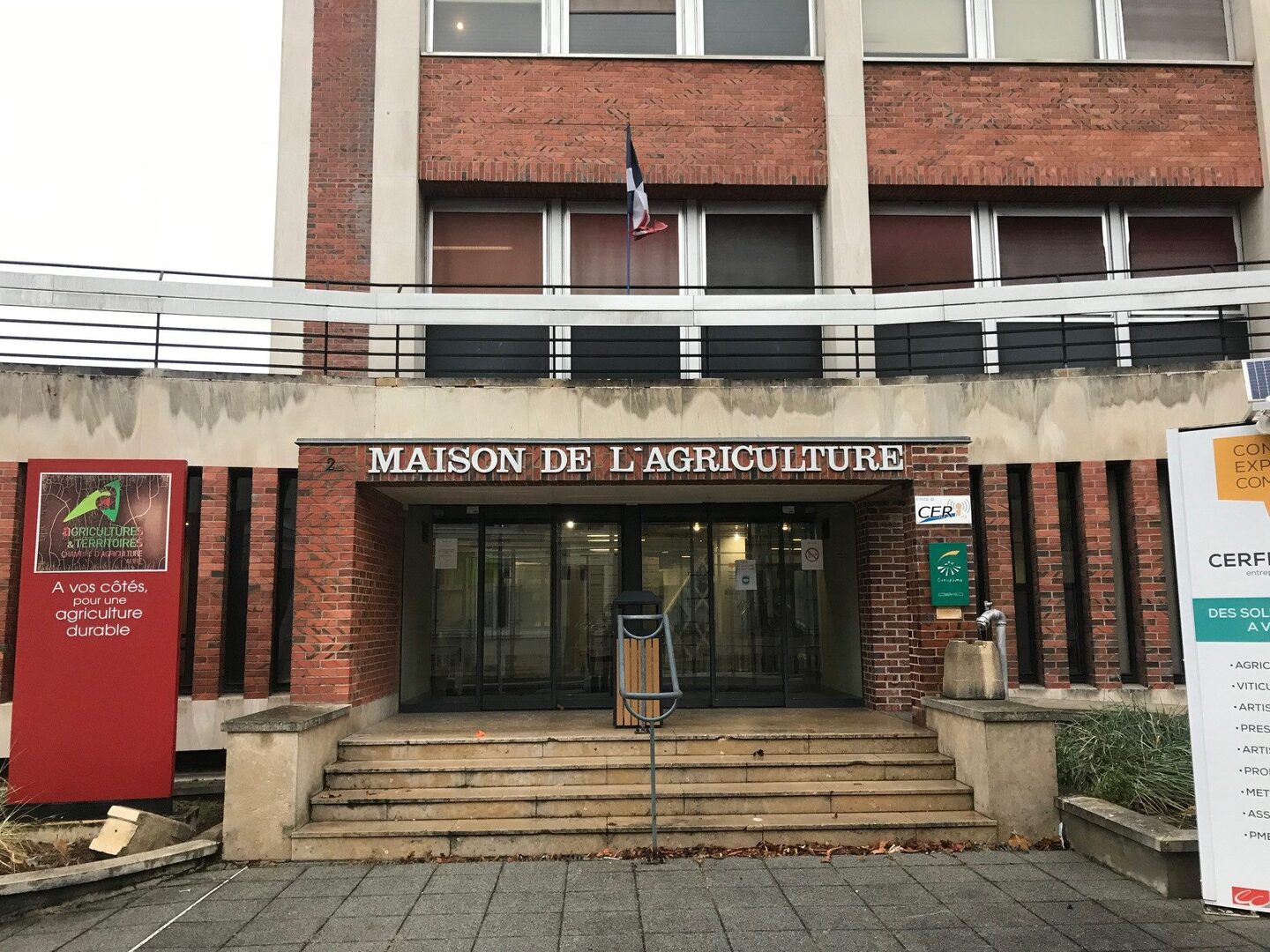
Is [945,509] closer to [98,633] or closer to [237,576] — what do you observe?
[237,576]

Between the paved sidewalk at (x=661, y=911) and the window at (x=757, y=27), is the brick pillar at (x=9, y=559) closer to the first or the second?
the paved sidewalk at (x=661, y=911)

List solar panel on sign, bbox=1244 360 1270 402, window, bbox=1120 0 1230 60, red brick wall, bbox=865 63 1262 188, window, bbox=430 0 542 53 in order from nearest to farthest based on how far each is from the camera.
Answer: solar panel on sign, bbox=1244 360 1270 402 → red brick wall, bbox=865 63 1262 188 → window, bbox=430 0 542 53 → window, bbox=1120 0 1230 60

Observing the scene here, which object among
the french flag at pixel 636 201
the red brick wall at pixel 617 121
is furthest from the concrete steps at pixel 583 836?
the red brick wall at pixel 617 121

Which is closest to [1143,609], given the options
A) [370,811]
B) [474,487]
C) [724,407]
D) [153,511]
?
[724,407]

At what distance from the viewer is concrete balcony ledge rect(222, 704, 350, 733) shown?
730 cm

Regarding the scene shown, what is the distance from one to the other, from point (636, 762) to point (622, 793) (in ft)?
1.41

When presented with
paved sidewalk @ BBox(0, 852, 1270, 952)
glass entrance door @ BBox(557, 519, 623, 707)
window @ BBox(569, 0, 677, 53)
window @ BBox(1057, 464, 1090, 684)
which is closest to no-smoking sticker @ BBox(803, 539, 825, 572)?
glass entrance door @ BBox(557, 519, 623, 707)

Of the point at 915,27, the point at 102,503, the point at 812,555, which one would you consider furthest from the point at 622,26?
the point at 102,503

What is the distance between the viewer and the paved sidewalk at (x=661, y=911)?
5422mm

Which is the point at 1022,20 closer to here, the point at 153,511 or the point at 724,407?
the point at 724,407

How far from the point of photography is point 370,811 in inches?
296

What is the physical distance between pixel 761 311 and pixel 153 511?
630cm

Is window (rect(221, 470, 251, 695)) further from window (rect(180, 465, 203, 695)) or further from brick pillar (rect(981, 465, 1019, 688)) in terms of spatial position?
brick pillar (rect(981, 465, 1019, 688))

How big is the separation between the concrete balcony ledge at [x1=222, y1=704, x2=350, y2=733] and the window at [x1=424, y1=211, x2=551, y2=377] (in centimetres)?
475
